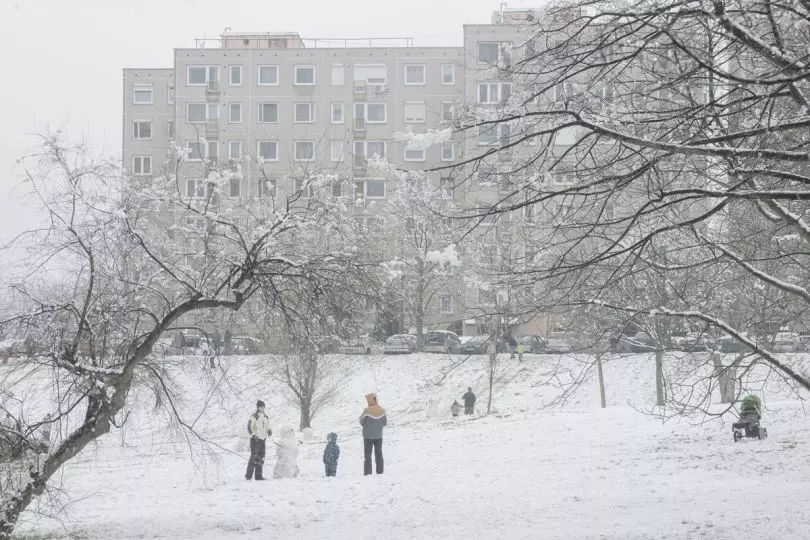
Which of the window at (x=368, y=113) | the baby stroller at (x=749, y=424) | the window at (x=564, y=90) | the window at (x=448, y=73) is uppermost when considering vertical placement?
the window at (x=448, y=73)

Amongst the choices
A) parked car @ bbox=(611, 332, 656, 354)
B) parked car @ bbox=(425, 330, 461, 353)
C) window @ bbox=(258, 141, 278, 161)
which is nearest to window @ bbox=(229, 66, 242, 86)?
window @ bbox=(258, 141, 278, 161)

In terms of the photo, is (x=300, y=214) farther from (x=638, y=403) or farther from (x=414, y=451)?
(x=638, y=403)

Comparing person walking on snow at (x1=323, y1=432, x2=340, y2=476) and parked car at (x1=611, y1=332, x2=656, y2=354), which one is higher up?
parked car at (x1=611, y1=332, x2=656, y2=354)

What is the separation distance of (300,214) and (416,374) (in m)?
31.0

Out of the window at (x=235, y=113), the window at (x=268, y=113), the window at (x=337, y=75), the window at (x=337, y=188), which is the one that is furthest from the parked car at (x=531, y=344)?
the window at (x=337, y=188)

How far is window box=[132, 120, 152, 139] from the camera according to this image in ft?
207

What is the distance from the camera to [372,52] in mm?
58969

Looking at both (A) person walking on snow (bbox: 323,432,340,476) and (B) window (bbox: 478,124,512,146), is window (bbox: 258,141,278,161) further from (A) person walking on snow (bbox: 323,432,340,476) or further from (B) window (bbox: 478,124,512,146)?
(B) window (bbox: 478,124,512,146)

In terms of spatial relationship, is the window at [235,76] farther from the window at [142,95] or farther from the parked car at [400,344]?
the parked car at [400,344]

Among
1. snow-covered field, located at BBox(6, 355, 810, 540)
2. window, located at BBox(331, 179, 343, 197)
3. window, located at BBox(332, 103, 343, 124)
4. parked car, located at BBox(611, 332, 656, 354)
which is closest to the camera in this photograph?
parked car, located at BBox(611, 332, 656, 354)

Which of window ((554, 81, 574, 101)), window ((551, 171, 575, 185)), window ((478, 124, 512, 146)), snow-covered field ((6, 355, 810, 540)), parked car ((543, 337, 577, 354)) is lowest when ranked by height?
snow-covered field ((6, 355, 810, 540))

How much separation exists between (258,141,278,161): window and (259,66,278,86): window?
3768 millimetres

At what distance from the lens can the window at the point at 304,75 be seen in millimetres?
59188

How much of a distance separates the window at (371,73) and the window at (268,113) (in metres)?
5.44
